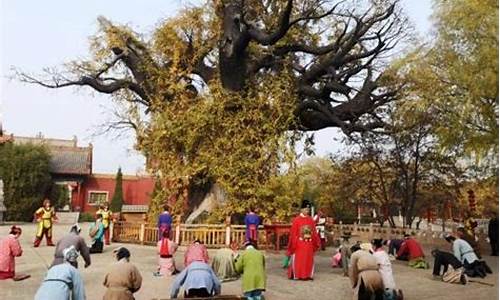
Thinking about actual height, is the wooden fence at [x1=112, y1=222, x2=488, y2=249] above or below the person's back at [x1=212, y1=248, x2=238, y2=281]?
above

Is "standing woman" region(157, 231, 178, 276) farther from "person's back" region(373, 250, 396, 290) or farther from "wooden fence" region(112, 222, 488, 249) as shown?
"person's back" region(373, 250, 396, 290)

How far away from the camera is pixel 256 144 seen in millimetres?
19438

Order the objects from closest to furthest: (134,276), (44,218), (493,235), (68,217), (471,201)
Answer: (134,276) → (44,218) → (493,235) → (471,201) → (68,217)

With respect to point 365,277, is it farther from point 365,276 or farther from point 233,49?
point 233,49

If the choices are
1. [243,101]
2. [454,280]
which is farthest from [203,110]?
[454,280]

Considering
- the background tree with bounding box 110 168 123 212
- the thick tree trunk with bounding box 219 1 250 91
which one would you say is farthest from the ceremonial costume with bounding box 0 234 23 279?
the background tree with bounding box 110 168 123 212

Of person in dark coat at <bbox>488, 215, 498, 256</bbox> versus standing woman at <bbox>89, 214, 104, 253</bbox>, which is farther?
person in dark coat at <bbox>488, 215, 498, 256</bbox>

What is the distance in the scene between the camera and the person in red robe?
439 inches

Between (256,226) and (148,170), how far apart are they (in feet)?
24.1

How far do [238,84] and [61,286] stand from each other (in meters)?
14.9

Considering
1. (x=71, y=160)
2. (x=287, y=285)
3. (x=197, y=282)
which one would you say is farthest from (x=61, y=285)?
(x=71, y=160)

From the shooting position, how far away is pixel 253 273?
870cm

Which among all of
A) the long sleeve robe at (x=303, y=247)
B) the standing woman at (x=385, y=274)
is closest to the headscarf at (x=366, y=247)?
the standing woman at (x=385, y=274)

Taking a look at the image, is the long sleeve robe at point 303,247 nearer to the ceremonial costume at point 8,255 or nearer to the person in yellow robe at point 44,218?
the ceremonial costume at point 8,255
